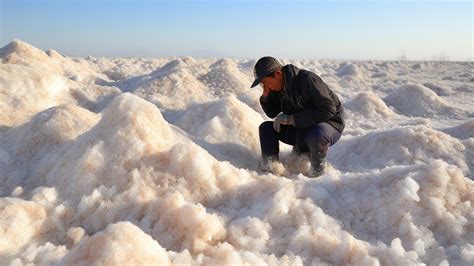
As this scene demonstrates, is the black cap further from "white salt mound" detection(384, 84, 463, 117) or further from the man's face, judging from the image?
"white salt mound" detection(384, 84, 463, 117)

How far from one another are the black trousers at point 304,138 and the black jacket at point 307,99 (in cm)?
7

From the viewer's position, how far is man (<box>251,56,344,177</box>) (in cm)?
358

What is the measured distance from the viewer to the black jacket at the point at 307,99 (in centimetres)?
356

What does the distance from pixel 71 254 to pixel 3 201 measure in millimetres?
1006

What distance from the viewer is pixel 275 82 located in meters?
3.72

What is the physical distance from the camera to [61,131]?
12.2ft

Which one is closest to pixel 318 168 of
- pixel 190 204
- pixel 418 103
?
pixel 190 204

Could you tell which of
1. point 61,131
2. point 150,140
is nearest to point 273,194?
point 150,140

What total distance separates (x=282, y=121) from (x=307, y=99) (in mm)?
282

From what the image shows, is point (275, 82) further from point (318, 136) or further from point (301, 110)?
point (318, 136)

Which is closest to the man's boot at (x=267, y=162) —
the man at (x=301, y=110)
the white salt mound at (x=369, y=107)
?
the man at (x=301, y=110)

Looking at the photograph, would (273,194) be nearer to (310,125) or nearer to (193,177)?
(193,177)

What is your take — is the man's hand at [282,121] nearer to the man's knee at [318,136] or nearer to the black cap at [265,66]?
the man's knee at [318,136]

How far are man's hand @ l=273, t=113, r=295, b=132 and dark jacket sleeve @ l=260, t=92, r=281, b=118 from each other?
236mm
